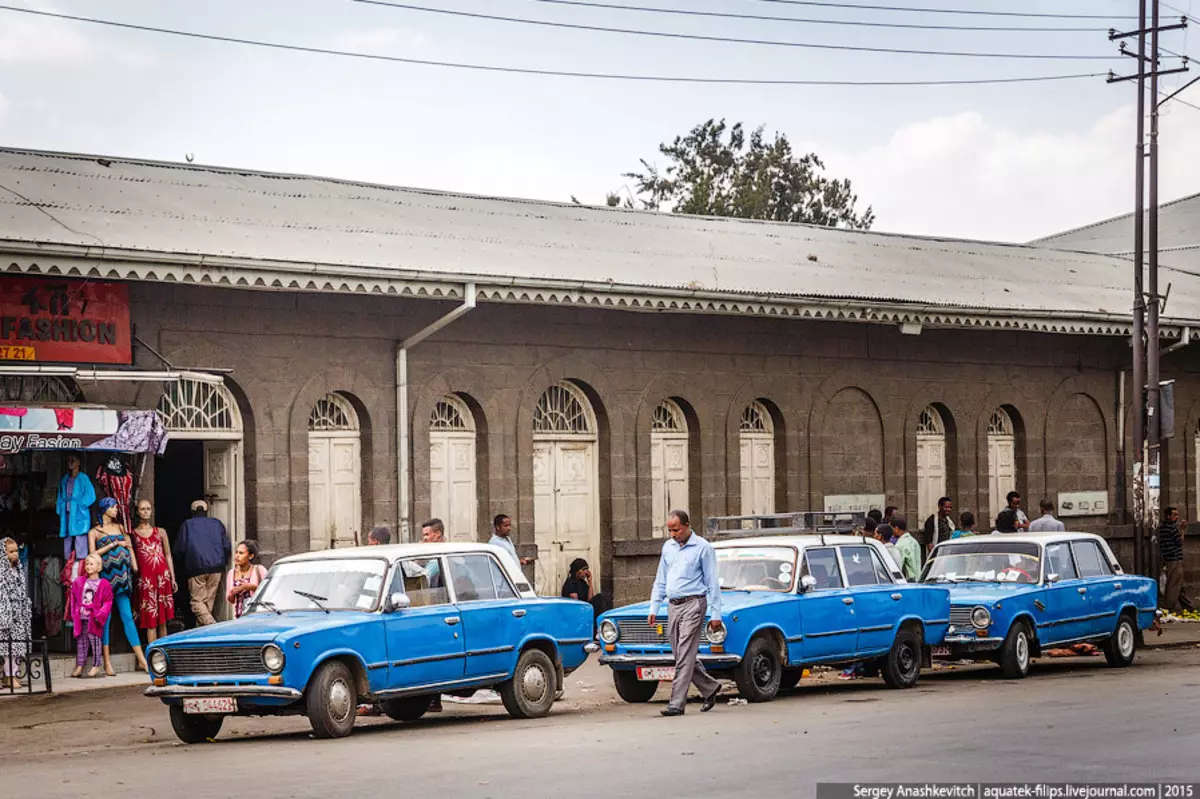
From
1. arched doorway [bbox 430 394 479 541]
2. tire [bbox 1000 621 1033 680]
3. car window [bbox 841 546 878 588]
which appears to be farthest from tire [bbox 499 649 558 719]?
arched doorway [bbox 430 394 479 541]

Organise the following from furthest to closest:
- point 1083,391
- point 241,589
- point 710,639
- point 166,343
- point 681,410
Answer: point 1083,391 < point 681,410 < point 166,343 < point 241,589 < point 710,639

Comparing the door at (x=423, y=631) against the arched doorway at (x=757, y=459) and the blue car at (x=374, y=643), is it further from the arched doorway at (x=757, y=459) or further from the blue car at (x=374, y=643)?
the arched doorway at (x=757, y=459)

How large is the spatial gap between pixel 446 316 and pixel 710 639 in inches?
275

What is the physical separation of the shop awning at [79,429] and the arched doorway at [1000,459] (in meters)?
15.2

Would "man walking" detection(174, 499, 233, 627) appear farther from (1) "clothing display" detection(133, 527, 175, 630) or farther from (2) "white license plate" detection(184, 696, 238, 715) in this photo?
(2) "white license plate" detection(184, 696, 238, 715)

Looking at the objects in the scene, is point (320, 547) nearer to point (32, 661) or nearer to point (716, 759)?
point (32, 661)

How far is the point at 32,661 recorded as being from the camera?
18078mm

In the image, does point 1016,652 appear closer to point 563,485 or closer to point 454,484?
point 563,485

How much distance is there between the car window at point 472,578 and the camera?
15.3 meters

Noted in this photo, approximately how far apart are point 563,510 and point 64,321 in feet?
25.5

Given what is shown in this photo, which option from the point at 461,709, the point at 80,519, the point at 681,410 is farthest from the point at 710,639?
the point at 681,410

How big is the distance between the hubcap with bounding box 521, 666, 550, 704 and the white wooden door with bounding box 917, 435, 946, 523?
14.1m

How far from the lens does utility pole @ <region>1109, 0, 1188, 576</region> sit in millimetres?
25281

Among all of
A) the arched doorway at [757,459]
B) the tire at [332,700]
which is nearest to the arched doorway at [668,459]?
the arched doorway at [757,459]
